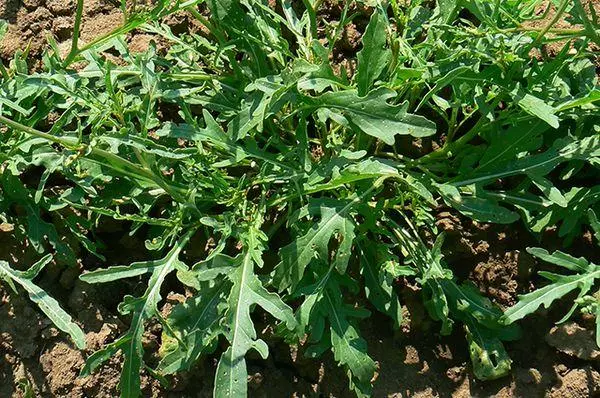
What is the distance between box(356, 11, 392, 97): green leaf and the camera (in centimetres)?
247

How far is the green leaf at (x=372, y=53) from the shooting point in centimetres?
247

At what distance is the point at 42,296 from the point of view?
268cm

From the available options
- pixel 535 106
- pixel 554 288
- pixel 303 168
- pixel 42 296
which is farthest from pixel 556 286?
pixel 42 296

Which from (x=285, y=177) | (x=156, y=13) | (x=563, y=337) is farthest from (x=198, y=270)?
(x=563, y=337)

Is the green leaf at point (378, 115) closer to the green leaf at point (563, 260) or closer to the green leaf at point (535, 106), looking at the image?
the green leaf at point (535, 106)

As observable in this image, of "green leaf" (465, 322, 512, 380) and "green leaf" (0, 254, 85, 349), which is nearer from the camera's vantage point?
"green leaf" (0, 254, 85, 349)

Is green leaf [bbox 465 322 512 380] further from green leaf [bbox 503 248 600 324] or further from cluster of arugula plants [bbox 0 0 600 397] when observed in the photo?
green leaf [bbox 503 248 600 324]

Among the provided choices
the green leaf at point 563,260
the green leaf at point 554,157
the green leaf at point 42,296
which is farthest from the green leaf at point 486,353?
the green leaf at point 42,296

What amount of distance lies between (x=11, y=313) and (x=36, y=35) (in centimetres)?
100

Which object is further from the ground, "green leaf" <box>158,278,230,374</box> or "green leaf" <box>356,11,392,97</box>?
"green leaf" <box>356,11,392,97</box>

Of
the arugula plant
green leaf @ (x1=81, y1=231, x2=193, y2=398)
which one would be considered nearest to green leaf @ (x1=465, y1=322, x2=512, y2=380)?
the arugula plant

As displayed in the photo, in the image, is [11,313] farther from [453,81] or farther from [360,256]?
[453,81]

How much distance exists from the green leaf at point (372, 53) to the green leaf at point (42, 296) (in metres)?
1.06

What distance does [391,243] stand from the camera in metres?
3.02
